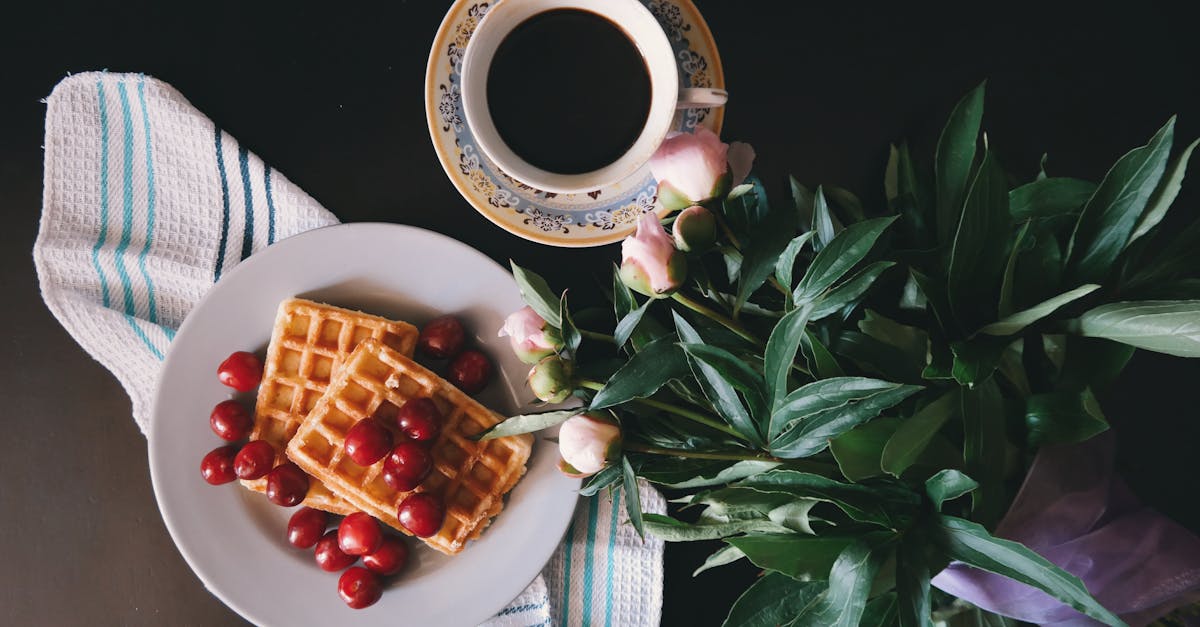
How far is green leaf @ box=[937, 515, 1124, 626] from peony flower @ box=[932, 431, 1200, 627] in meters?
0.04

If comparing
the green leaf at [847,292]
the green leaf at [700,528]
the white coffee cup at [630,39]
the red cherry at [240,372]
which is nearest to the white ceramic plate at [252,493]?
the red cherry at [240,372]

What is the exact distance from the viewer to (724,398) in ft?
1.94

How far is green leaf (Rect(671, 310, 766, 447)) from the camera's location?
0.59 m

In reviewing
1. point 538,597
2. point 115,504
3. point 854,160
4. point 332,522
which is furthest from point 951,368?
point 115,504

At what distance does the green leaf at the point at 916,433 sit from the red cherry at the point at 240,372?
737 mm

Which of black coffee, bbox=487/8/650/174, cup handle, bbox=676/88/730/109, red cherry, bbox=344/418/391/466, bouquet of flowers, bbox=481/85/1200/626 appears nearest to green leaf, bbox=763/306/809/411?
bouquet of flowers, bbox=481/85/1200/626

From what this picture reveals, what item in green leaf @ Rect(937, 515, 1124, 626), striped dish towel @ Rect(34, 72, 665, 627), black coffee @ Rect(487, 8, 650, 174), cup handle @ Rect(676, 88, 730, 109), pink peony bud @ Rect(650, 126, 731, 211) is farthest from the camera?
striped dish towel @ Rect(34, 72, 665, 627)

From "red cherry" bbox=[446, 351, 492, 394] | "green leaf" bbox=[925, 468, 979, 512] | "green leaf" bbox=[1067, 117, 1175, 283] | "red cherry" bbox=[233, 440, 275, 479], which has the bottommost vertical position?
"red cherry" bbox=[233, 440, 275, 479]

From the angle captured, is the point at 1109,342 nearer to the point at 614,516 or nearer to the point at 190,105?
the point at 614,516

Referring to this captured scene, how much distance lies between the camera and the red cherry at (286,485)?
916mm

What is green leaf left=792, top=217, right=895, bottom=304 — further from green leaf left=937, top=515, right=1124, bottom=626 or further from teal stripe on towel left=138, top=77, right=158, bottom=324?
teal stripe on towel left=138, top=77, right=158, bottom=324

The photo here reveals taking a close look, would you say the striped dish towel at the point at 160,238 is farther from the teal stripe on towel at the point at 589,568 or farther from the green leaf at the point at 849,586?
the green leaf at the point at 849,586

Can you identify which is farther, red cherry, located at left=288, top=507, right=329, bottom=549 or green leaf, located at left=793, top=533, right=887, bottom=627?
red cherry, located at left=288, top=507, right=329, bottom=549

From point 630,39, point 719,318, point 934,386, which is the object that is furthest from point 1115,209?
point 630,39
